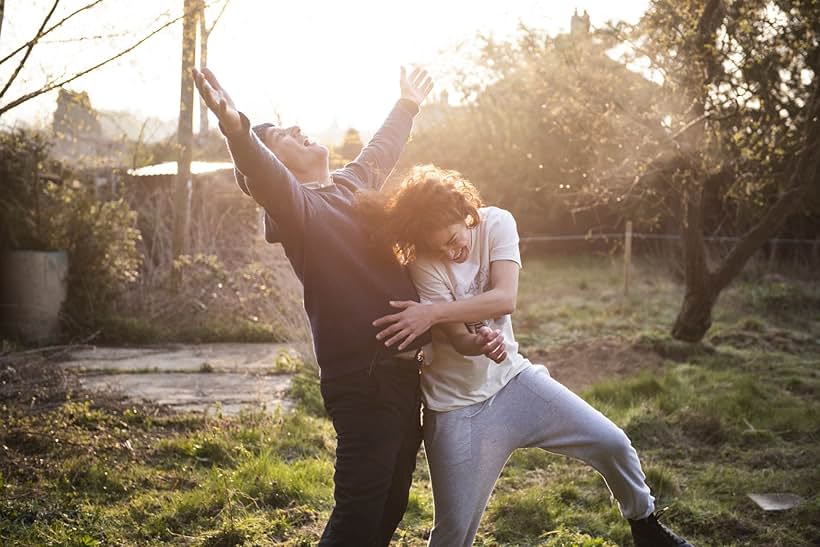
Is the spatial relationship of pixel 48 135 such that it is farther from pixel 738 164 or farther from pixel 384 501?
pixel 384 501

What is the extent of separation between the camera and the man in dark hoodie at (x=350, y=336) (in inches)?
100.0

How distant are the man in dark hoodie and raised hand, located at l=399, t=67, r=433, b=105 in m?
0.94

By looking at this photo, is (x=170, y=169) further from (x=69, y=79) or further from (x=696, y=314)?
(x=69, y=79)

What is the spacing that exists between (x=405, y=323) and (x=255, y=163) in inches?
25.5

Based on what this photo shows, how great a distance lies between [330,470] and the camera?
4.84 m

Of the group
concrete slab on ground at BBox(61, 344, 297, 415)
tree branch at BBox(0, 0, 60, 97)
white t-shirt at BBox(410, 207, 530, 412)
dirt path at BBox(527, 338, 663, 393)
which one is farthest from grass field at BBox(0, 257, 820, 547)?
tree branch at BBox(0, 0, 60, 97)

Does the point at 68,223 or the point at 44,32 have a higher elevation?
the point at 44,32

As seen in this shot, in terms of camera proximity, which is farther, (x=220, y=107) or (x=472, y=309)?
(x=472, y=309)

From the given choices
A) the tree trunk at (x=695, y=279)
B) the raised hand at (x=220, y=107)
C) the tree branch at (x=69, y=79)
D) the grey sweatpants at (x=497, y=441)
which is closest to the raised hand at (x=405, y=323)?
the grey sweatpants at (x=497, y=441)

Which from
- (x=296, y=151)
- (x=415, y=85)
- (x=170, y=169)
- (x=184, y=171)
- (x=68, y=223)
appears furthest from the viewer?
(x=170, y=169)

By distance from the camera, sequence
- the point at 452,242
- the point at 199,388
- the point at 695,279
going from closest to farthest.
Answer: the point at 452,242
the point at 199,388
the point at 695,279

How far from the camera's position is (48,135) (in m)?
9.41

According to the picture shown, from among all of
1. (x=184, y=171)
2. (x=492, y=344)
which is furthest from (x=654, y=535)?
(x=184, y=171)

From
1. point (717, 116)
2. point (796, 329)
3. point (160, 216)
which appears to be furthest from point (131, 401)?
point (796, 329)
